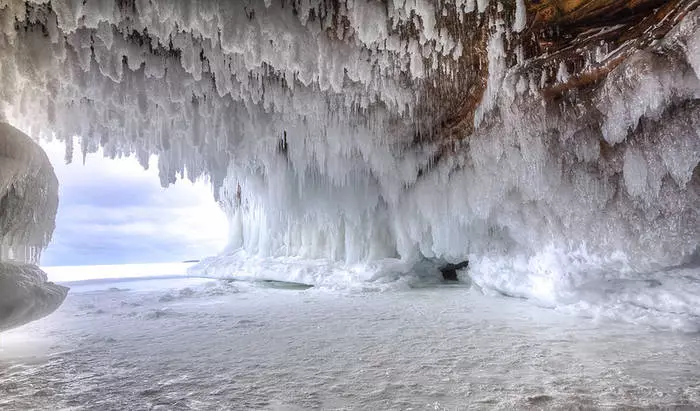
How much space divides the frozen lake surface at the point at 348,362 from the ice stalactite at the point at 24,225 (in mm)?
526

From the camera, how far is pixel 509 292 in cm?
758

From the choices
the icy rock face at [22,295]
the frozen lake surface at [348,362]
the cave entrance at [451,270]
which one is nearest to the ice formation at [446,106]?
the frozen lake surface at [348,362]

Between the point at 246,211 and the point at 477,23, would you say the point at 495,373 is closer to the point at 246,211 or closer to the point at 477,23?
the point at 477,23

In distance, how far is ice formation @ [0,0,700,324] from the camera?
394 centimetres

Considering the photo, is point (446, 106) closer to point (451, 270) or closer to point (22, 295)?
point (22, 295)

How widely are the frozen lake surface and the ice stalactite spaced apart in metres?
0.53

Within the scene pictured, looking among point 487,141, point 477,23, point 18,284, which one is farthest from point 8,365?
point 487,141

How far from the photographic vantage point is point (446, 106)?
6.19 m

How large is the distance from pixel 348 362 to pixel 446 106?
4402 millimetres

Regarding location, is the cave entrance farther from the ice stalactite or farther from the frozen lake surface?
the ice stalactite

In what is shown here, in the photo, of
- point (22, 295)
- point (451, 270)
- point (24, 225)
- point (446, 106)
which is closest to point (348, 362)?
point (22, 295)

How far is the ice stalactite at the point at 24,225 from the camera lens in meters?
3.21

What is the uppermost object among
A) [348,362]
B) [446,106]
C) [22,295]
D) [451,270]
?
[446,106]

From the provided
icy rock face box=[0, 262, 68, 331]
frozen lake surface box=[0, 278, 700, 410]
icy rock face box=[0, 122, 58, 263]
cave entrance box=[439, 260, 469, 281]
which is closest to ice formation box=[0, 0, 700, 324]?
icy rock face box=[0, 122, 58, 263]
